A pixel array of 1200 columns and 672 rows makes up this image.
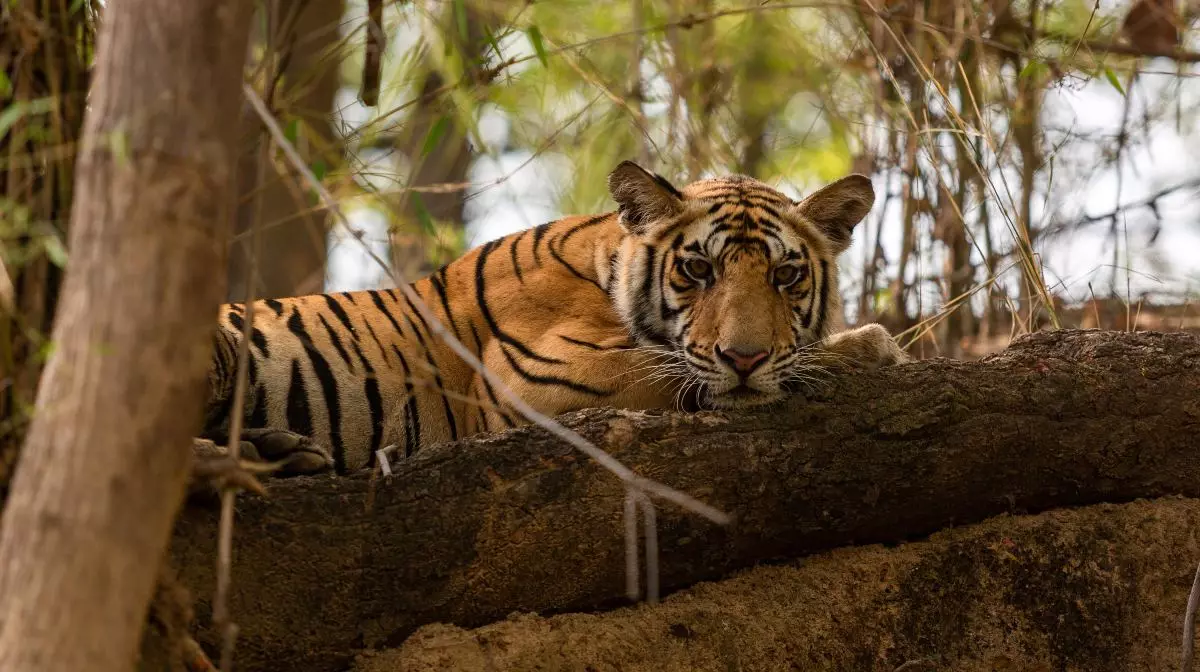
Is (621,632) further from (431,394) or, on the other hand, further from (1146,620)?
(1146,620)

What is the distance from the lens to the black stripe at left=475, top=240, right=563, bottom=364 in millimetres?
4387

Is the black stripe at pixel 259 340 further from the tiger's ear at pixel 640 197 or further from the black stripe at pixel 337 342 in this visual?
the tiger's ear at pixel 640 197

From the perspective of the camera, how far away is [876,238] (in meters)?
7.09

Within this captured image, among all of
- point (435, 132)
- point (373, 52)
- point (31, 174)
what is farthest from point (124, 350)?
point (373, 52)

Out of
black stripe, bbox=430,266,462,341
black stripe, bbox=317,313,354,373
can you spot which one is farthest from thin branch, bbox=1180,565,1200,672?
black stripe, bbox=317,313,354,373

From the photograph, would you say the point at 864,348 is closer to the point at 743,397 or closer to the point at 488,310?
the point at 743,397

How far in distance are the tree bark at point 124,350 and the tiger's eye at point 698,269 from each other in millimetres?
2434

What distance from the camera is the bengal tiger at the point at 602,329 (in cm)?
405

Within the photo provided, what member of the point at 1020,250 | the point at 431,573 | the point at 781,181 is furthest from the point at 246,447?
the point at 781,181

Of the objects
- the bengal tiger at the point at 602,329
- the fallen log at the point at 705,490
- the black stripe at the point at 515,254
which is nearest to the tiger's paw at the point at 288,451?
the fallen log at the point at 705,490

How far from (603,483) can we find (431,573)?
1.72 feet

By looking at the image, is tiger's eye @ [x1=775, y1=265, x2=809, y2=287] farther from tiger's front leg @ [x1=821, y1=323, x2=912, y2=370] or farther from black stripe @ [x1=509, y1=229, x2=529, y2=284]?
black stripe @ [x1=509, y1=229, x2=529, y2=284]

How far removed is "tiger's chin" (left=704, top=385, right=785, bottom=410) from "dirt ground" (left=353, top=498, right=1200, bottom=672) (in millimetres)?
508

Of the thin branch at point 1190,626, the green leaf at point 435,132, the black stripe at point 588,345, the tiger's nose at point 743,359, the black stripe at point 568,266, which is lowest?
the thin branch at point 1190,626
